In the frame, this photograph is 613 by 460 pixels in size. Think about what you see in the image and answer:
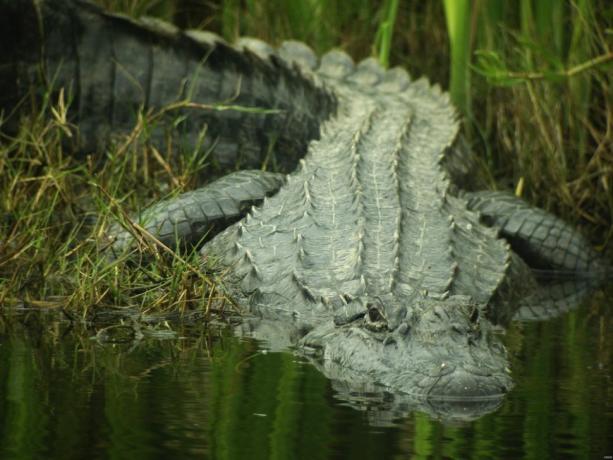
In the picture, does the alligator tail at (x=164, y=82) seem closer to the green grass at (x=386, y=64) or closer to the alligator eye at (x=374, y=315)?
the green grass at (x=386, y=64)

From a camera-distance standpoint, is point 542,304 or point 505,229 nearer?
point 542,304

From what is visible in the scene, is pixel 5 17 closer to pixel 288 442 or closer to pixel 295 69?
pixel 295 69

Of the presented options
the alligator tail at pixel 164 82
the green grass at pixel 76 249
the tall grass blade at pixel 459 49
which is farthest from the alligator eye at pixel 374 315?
the tall grass blade at pixel 459 49

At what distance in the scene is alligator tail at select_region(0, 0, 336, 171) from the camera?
24.5 feet

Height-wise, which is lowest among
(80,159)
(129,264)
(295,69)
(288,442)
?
(288,442)

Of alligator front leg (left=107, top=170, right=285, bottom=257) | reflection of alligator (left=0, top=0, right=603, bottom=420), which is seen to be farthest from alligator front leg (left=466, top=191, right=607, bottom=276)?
alligator front leg (left=107, top=170, right=285, bottom=257)

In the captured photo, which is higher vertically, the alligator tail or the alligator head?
the alligator tail

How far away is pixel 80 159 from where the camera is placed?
293 inches

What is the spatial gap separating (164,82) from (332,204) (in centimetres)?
211

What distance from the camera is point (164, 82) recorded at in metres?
7.72

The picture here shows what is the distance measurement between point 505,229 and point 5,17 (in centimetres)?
301

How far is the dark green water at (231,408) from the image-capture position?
3389mm

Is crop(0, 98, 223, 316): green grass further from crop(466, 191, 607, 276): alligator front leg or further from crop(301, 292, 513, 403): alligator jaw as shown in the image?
crop(466, 191, 607, 276): alligator front leg

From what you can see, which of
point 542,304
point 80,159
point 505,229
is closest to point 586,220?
point 505,229
